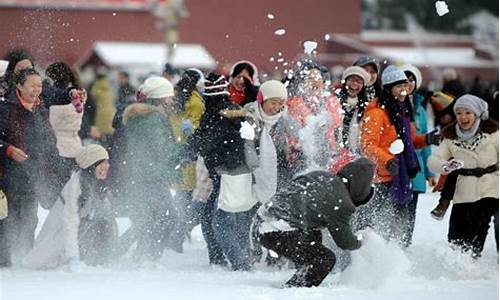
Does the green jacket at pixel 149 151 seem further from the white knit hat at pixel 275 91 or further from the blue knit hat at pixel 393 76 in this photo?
the blue knit hat at pixel 393 76

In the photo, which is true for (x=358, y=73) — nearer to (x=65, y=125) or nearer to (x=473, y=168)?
(x=473, y=168)

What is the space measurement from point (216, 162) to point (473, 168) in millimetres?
2102

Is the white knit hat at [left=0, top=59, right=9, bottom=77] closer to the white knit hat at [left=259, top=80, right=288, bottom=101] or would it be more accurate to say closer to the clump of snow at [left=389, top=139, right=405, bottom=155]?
the white knit hat at [left=259, top=80, right=288, bottom=101]

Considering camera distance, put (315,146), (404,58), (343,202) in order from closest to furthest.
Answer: (343,202) < (315,146) < (404,58)

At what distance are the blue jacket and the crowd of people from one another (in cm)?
39

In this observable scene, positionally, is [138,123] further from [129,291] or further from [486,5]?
[486,5]

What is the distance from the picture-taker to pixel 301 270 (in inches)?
328

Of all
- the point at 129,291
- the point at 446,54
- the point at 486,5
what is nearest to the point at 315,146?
the point at 129,291

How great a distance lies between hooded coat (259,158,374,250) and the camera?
807 centimetres

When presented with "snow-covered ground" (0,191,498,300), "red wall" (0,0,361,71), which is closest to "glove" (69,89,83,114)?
"snow-covered ground" (0,191,498,300)

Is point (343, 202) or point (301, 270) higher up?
point (343, 202)

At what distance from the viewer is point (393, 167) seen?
9633 millimetres

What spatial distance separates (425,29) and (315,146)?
198ft

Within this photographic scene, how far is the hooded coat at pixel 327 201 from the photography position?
807cm
